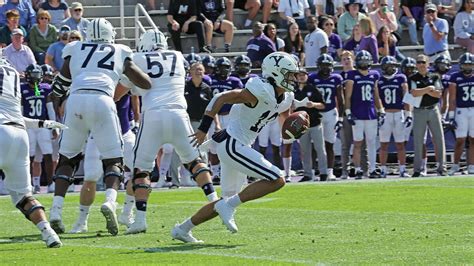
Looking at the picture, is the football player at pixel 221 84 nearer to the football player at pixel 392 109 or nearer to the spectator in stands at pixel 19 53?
the football player at pixel 392 109

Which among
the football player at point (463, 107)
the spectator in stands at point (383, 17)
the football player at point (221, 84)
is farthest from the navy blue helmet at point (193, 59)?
the spectator in stands at point (383, 17)

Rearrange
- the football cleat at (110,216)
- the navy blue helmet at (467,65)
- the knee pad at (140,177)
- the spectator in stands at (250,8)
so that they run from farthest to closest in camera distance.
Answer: the spectator in stands at (250,8) → the navy blue helmet at (467,65) → the knee pad at (140,177) → the football cleat at (110,216)

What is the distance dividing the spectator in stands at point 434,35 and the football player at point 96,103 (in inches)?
423

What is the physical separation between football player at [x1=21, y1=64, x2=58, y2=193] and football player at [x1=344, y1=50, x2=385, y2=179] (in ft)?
14.3

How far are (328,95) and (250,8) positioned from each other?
12.8 ft

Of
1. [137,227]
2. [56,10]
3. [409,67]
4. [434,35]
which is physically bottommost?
[137,227]

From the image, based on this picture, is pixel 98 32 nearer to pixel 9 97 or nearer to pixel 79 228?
pixel 9 97

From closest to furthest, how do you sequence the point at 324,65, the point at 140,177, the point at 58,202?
the point at 140,177 → the point at 58,202 → the point at 324,65

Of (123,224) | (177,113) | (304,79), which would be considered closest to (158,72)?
(177,113)

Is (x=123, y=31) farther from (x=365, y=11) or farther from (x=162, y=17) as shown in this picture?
(x=365, y=11)

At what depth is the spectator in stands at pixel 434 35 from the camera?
20.8 m

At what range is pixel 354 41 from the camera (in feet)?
66.8

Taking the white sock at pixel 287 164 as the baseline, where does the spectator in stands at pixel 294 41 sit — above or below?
above

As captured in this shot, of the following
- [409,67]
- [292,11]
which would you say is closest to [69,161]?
[409,67]
